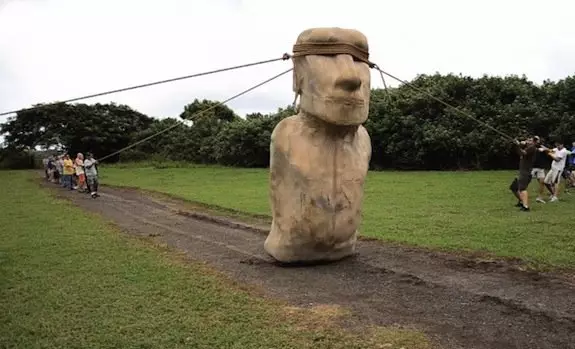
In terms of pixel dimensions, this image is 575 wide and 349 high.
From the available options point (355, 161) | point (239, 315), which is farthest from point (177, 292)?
point (355, 161)

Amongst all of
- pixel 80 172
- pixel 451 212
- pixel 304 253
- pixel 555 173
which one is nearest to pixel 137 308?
pixel 304 253

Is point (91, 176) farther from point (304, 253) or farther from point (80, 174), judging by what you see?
point (304, 253)

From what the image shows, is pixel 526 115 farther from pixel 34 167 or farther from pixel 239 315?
pixel 34 167

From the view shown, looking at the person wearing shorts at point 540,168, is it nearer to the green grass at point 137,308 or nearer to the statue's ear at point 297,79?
the statue's ear at point 297,79

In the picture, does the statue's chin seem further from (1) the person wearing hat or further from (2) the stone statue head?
(1) the person wearing hat

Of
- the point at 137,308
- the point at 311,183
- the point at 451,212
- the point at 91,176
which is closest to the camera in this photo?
the point at 137,308

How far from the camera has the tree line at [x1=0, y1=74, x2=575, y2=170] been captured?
26922 mm

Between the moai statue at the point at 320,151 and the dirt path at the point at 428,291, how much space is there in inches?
18.1

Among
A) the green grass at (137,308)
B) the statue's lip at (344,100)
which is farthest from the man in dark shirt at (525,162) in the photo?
the green grass at (137,308)

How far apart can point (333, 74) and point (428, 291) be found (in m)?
2.97

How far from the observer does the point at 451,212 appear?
14055 millimetres

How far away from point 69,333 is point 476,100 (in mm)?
25876

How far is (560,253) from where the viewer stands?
8.75 m

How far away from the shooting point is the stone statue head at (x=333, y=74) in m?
7.96
